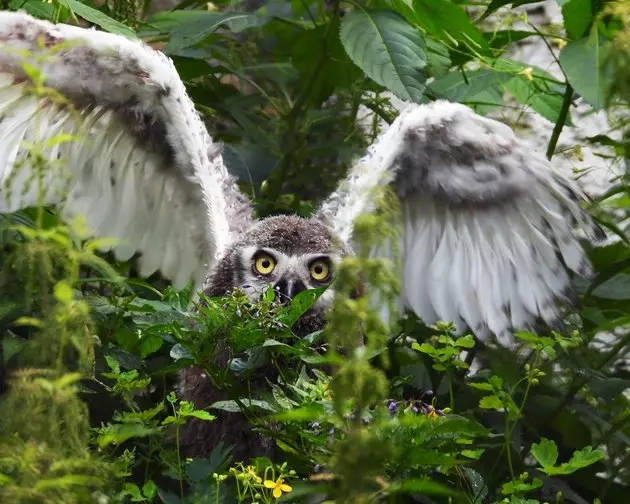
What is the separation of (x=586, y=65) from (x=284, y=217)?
597 mm

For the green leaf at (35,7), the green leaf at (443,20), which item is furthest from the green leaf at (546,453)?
the green leaf at (35,7)

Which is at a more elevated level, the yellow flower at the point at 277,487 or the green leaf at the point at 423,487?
the green leaf at the point at 423,487

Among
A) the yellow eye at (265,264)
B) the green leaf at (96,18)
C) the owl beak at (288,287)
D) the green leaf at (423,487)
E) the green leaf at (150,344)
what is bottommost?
the green leaf at (150,344)

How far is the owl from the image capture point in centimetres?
167

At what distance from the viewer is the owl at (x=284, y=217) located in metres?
1.67

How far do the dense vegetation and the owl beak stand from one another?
4.3 inches

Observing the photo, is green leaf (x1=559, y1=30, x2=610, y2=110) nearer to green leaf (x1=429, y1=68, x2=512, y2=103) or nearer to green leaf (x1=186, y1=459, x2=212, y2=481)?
green leaf (x1=429, y1=68, x2=512, y2=103)

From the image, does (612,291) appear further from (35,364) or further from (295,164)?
(35,364)

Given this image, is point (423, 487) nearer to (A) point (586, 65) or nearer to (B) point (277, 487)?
(B) point (277, 487)

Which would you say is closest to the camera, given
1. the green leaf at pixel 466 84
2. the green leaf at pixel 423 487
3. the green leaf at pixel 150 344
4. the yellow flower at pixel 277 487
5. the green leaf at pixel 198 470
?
the green leaf at pixel 423 487

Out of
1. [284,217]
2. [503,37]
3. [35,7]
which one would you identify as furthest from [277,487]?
[503,37]

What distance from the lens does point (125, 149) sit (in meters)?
1.80

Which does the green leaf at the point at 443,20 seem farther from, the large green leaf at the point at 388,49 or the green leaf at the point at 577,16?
the green leaf at the point at 577,16

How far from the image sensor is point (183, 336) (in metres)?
1.23
